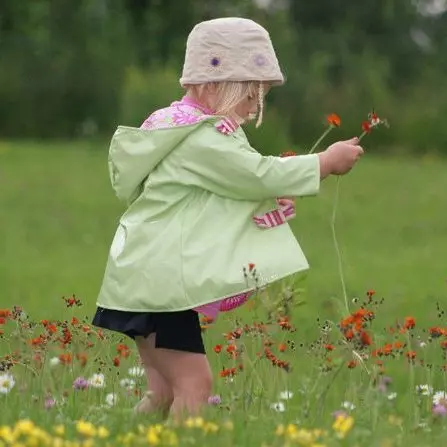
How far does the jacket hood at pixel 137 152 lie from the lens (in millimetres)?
4906

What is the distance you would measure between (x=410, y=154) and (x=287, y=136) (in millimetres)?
2589

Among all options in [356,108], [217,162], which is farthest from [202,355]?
[356,108]

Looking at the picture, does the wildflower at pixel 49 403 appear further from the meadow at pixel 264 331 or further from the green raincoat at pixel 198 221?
A: the green raincoat at pixel 198 221

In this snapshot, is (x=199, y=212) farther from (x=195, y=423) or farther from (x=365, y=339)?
(x=195, y=423)

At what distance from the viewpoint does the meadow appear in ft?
14.2

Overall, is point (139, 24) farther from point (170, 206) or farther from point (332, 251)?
point (170, 206)

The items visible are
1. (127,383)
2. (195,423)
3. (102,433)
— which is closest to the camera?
(102,433)

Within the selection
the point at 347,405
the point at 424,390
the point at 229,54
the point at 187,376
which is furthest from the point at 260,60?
the point at 424,390

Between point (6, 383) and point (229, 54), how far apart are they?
136cm

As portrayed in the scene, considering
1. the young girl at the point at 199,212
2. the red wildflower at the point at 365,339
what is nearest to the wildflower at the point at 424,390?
the young girl at the point at 199,212

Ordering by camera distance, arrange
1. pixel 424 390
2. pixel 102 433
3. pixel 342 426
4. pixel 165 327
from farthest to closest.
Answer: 1. pixel 424 390
2. pixel 165 327
3. pixel 342 426
4. pixel 102 433

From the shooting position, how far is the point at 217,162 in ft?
15.9

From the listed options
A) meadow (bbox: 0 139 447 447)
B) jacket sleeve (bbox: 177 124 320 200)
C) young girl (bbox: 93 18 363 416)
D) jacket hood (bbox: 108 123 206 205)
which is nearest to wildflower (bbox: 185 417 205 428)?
meadow (bbox: 0 139 447 447)

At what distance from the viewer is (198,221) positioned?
4.86 m
